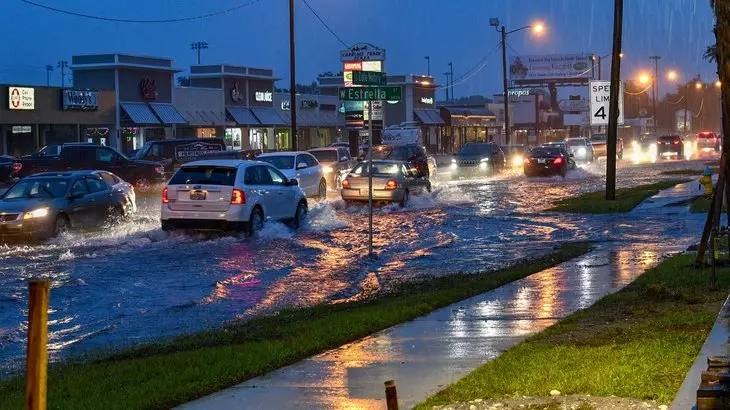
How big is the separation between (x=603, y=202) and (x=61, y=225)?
52.2 feet

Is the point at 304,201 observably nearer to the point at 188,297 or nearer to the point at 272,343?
the point at 188,297

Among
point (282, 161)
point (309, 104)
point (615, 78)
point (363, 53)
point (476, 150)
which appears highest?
point (363, 53)

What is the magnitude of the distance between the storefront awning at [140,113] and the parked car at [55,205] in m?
40.8

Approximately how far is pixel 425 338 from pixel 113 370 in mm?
3057

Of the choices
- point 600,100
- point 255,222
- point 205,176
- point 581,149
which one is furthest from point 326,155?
point 581,149

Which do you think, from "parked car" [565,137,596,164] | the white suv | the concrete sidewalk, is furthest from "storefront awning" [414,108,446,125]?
the concrete sidewalk

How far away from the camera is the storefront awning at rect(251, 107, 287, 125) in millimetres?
78438

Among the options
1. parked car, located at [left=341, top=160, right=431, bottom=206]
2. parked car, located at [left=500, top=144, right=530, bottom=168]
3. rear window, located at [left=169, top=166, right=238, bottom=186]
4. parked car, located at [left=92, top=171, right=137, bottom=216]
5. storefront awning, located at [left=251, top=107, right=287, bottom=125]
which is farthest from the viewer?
storefront awning, located at [left=251, top=107, right=287, bottom=125]

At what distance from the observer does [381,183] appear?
29781mm

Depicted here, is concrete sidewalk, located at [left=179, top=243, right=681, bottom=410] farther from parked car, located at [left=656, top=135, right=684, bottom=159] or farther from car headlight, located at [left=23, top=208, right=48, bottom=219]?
parked car, located at [left=656, top=135, right=684, bottom=159]

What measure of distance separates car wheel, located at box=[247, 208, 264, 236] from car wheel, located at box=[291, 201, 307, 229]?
188 centimetres

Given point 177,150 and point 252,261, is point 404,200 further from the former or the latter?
point 177,150

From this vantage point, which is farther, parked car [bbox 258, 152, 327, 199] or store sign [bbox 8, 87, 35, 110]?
store sign [bbox 8, 87, 35, 110]

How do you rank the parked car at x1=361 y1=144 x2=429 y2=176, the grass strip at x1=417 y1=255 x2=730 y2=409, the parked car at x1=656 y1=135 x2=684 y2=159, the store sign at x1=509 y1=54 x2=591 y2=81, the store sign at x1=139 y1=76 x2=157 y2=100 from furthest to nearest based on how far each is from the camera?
the store sign at x1=509 y1=54 x2=591 y2=81 < the parked car at x1=656 y1=135 x2=684 y2=159 < the store sign at x1=139 y1=76 x2=157 y2=100 < the parked car at x1=361 y1=144 x2=429 y2=176 < the grass strip at x1=417 y1=255 x2=730 y2=409
